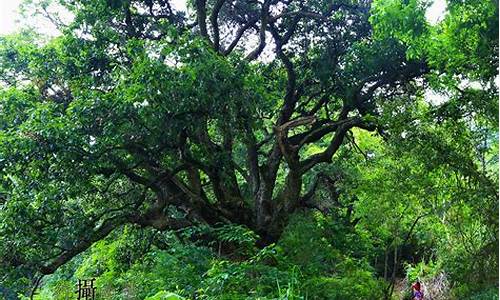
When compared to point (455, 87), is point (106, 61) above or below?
above

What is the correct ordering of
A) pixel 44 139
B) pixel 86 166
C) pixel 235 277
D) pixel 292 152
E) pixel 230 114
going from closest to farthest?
pixel 235 277 → pixel 44 139 → pixel 86 166 → pixel 230 114 → pixel 292 152

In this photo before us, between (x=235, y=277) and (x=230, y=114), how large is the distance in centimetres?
246

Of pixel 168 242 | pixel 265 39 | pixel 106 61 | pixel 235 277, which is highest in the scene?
pixel 265 39

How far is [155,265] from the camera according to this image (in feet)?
24.3

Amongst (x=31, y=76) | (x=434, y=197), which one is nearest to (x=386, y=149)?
(x=434, y=197)

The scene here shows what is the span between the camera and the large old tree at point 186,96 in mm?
6113

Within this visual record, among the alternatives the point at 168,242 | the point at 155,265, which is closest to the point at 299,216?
the point at 168,242

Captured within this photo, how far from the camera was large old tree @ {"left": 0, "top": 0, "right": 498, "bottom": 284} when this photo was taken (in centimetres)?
611

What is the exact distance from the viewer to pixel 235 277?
18.7 feet

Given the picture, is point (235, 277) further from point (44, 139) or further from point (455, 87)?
point (455, 87)

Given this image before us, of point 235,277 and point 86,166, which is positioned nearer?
point 235,277

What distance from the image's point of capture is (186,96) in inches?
258

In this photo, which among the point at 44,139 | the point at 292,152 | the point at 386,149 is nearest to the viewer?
the point at 44,139

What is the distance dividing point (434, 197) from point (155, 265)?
171 inches
